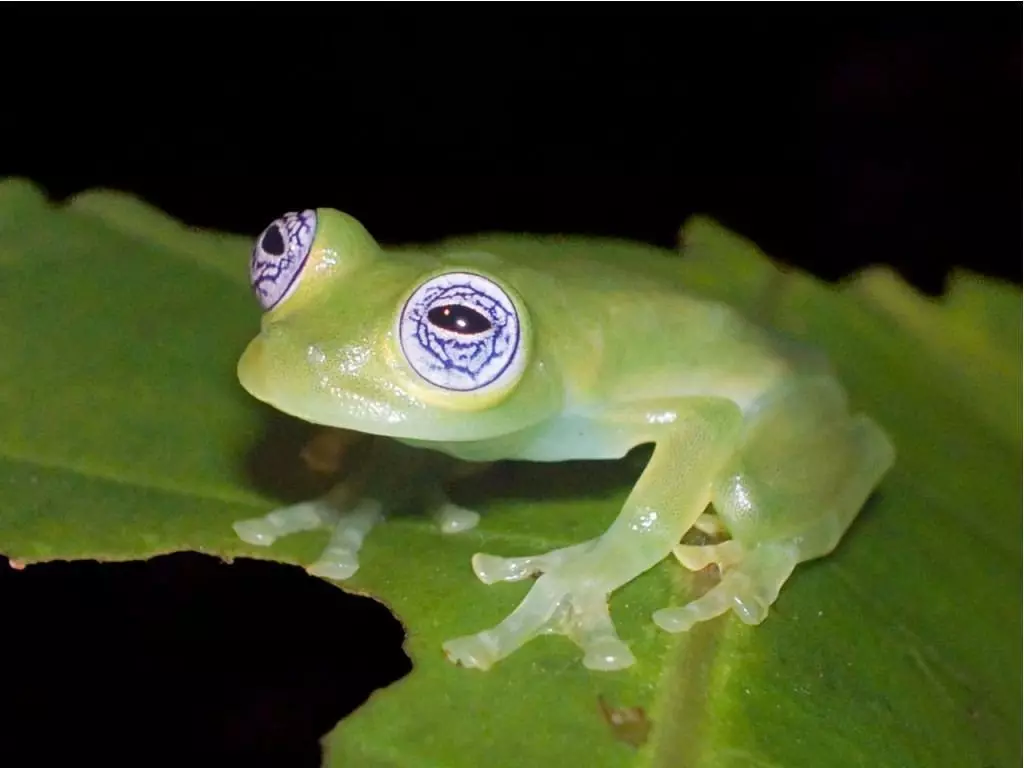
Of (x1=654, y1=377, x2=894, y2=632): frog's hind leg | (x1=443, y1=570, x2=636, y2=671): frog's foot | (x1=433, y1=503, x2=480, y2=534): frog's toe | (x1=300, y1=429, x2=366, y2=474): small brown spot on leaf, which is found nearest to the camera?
(x1=443, y1=570, x2=636, y2=671): frog's foot

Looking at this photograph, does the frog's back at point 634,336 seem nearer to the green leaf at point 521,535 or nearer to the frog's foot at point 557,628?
the green leaf at point 521,535

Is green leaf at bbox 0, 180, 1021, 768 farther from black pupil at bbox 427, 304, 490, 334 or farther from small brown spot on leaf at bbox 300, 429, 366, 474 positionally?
black pupil at bbox 427, 304, 490, 334

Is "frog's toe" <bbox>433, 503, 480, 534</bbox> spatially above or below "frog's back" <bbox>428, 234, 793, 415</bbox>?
below

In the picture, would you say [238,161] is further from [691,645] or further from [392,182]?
[691,645]

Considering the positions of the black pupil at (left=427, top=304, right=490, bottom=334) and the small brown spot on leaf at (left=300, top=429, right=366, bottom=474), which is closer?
the black pupil at (left=427, top=304, right=490, bottom=334)

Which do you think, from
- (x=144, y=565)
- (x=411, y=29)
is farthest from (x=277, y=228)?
(x=411, y=29)

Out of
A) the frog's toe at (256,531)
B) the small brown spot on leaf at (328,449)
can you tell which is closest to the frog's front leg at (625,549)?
the frog's toe at (256,531)

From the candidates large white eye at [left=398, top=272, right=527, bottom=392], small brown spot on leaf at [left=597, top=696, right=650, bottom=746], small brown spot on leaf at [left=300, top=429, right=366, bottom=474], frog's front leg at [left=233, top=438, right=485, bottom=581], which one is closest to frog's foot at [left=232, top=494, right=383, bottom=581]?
frog's front leg at [left=233, top=438, right=485, bottom=581]
